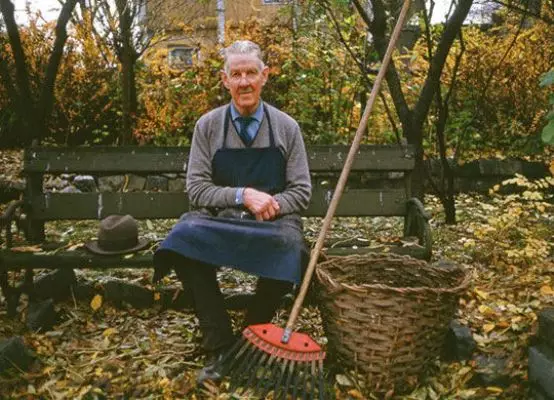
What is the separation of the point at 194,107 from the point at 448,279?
5921 millimetres

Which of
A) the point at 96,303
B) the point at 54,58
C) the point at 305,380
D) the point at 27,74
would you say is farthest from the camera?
the point at 54,58

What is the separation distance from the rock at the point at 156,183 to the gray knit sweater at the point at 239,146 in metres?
4.42

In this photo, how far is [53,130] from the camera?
8.86 metres

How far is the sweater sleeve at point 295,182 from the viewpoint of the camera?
3.08 metres

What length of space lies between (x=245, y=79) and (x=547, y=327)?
2025mm

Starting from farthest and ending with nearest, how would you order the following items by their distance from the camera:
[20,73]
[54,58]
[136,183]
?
[136,183] < [54,58] < [20,73]

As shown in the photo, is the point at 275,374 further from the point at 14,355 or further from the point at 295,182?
the point at 14,355

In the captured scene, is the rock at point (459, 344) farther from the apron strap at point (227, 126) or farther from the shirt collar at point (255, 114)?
the shirt collar at point (255, 114)

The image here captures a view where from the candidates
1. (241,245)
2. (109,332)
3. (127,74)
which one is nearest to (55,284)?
(109,332)

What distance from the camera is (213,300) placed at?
9.29 ft

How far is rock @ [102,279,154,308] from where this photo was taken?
3.75m

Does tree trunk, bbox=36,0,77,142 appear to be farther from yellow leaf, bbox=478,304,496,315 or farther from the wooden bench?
yellow leaf, bbox=478,304,496,315

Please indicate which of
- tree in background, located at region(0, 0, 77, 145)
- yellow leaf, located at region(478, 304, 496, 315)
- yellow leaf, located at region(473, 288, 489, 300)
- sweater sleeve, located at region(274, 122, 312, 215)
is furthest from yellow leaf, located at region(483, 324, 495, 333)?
tree in background, located at region(0, 0, 77, 145)

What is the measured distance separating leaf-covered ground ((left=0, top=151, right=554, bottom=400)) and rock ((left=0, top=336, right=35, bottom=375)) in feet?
0.18
